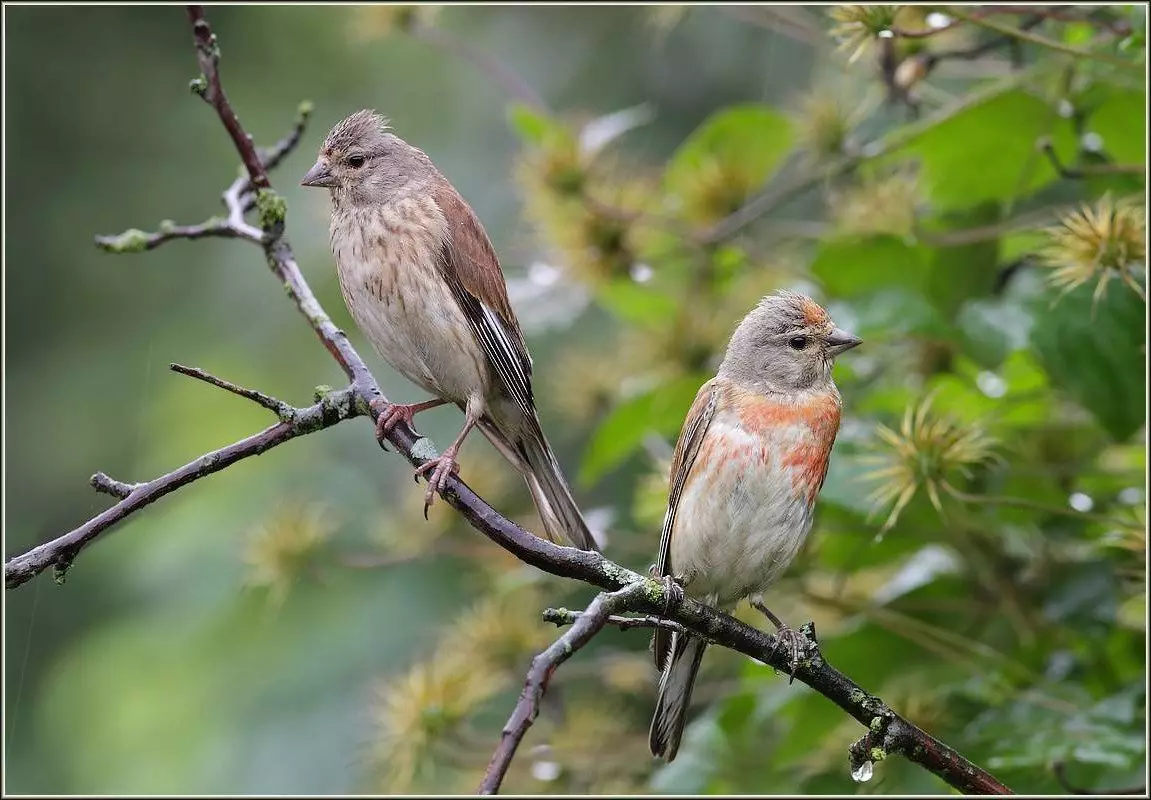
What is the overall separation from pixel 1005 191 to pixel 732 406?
1581mm

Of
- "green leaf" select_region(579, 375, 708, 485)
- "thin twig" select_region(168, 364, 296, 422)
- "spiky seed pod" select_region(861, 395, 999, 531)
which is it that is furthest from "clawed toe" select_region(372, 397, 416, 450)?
"green leaf" select_region(579, 375, 708, 485)

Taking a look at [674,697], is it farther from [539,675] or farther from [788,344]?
[539,675]

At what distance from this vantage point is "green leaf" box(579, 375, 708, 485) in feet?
13.3

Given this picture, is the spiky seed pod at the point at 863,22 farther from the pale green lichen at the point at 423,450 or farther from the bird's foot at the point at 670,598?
the bird's foot at the point at 670,598

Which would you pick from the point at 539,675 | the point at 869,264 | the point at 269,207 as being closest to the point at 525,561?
the point at 539,675

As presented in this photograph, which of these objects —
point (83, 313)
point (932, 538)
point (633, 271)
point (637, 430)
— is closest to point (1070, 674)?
point (932, 538)

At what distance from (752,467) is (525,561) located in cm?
122

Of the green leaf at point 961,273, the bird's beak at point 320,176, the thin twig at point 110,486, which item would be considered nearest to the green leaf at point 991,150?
the green leaf at point 961,273

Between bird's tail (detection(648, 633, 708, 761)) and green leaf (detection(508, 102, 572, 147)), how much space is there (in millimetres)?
2127

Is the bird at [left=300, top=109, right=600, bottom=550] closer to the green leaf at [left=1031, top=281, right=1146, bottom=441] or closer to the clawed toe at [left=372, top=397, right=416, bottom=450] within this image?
the clawed toe at [left=372, top=397, right=416, bottom=450]

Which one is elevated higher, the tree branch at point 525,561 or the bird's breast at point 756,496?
the tree branch at point 525,561

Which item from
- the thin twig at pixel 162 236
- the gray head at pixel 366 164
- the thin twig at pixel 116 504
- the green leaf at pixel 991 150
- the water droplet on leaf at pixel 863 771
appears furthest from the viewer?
the green leaf at pixel 991 150

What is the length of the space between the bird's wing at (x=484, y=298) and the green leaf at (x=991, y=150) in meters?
1.45

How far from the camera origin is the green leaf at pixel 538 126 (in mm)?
4531
